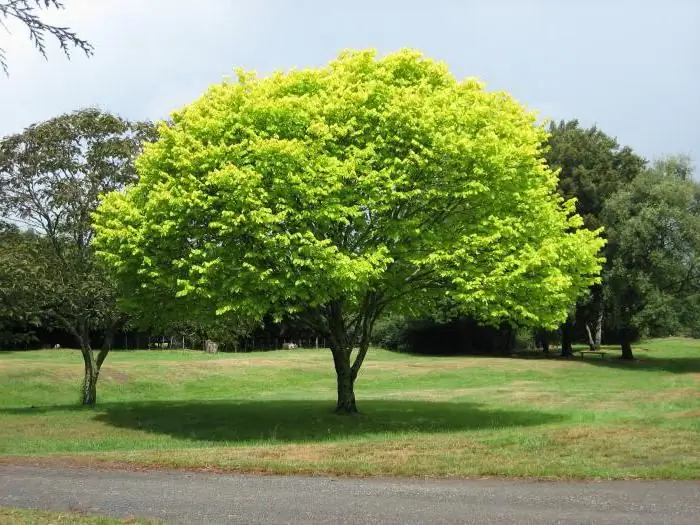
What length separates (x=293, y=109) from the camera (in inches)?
925

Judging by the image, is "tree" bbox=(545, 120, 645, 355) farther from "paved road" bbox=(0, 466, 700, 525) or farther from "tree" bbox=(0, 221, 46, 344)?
"paved road" bbox=(0, 466, 700, 525)

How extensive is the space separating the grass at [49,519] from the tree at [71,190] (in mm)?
21315

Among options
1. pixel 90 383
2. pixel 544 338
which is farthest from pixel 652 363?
pixel 90 383

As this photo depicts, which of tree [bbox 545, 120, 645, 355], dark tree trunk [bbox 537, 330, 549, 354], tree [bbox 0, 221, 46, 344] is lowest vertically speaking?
dark tree trunk [bbox 537, 330, 549, 354]

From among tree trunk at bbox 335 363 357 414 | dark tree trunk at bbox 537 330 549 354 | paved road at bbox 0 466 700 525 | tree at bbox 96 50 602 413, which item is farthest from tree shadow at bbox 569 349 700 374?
paved road at bbox 0 466 700 525

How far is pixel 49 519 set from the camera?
9.20 metres

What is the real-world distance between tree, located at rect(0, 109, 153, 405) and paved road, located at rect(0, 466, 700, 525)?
17.9 meters

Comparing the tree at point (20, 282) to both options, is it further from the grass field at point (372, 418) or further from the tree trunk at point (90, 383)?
the grass field at point (372, 418)

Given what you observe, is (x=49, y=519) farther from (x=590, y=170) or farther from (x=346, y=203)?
(x=590, y=170)

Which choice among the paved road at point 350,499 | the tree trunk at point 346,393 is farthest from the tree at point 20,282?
the paved road at point 350,499

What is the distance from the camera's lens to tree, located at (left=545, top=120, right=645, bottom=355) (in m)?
61.2

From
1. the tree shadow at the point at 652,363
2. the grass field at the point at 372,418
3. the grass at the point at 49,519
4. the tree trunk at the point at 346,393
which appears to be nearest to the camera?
the grass at the point at 49,519

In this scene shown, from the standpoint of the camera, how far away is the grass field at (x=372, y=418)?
14844 millimetres

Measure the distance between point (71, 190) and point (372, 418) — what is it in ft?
49.4
